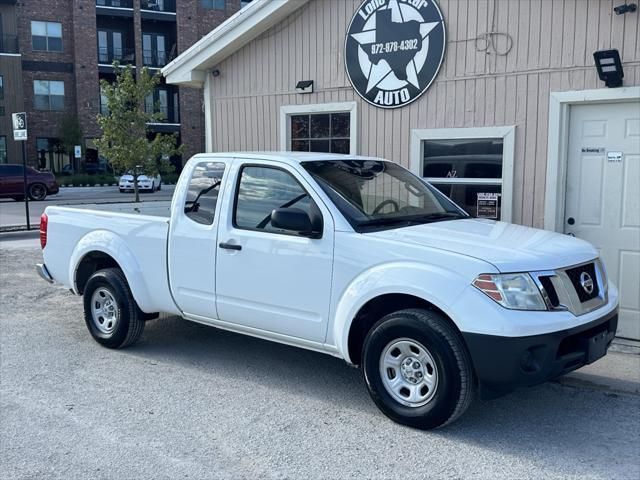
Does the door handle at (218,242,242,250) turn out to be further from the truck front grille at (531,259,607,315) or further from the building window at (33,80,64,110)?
the building window at (33,80,64,110)

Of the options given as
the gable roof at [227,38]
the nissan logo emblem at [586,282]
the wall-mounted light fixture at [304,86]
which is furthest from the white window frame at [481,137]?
the nissan logo emblem at [586,282]

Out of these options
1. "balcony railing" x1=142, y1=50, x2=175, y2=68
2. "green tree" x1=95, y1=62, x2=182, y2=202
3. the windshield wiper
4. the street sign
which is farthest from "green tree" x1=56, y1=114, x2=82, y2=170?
the windshield wiper

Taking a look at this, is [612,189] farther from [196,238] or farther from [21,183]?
[21,183]

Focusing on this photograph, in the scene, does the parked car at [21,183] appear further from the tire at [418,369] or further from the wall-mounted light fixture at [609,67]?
the tire at [418,369]

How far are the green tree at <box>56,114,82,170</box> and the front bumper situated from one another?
38579mm

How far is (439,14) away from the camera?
7434mm

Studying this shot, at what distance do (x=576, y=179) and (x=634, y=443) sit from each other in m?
3.23

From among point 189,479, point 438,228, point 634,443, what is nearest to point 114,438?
point 189,479

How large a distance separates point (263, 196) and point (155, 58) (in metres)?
40.6

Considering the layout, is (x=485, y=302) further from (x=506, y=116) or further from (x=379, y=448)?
(x=506, y=116)

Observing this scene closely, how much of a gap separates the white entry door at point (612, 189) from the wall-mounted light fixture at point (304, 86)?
3286 millimetres

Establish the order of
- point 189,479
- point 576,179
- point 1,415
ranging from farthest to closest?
1. point 576,179
2. point 1,415
3. point 189,479

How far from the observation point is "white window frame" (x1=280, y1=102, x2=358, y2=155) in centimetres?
825

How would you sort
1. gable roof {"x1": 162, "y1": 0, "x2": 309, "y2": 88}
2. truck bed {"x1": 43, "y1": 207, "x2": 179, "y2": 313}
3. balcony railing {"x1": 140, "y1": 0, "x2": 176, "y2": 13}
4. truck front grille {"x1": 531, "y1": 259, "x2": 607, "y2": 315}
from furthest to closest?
balcony railing {"x1": 140, "y1": 0, "x2": 176, "y2": 13}
gable roof {"x1": 162, "y1": 0, "x2": 309, "y2": 88}
truck bed {"x1": 43, "y1": 207, "x2": 179, "y2": 313}
truck front grille {"x1": 531, "y1": 259, "x2": 607, "y2": 315}
